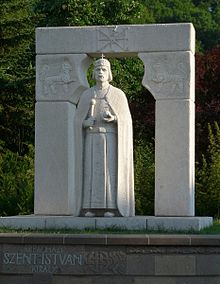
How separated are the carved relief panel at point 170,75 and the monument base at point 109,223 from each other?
2.09m

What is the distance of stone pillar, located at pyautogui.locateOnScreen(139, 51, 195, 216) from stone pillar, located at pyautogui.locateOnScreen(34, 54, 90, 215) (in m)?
1.30

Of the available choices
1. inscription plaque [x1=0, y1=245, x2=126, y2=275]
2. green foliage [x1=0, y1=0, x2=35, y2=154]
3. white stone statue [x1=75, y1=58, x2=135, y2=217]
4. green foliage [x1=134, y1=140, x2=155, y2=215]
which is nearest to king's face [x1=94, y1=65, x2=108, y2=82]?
white stone statue [x1=75, y1=58, x2=135, y2=217]

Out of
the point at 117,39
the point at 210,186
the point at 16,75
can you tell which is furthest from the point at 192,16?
the point at 117,39

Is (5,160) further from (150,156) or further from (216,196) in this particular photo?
(216,196)

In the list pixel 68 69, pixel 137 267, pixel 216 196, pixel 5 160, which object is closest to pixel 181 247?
pixel 137 267

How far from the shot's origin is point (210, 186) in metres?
17.4

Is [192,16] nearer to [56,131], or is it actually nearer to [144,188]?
[144,188]

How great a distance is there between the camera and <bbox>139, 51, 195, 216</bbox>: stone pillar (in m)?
12.1

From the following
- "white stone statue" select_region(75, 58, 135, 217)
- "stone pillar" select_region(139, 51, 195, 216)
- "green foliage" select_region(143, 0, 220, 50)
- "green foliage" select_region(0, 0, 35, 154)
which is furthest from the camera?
"green foliage" select_region(143, 0, 220, 50)

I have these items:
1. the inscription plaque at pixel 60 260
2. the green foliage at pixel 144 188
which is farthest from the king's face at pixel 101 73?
the green foliage at pixel 144 188

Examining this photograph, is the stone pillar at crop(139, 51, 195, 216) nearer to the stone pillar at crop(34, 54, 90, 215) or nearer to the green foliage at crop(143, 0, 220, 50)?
the stone pillar at crop(34, 54, 90, 215)

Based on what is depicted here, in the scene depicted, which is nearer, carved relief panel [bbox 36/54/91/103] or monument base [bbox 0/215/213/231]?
monument base [bbox 0/215/213/231]

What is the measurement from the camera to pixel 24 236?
1011cm

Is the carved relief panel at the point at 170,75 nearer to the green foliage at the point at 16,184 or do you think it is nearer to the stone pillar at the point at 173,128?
the stone pillar at the point at 173,128
